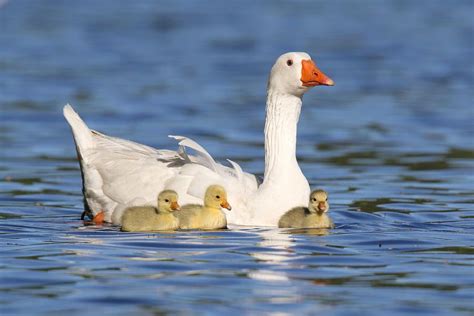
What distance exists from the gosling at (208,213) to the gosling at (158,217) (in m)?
0.13

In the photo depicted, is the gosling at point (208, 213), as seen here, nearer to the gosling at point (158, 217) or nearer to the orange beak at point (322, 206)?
the gosling at point (158, 217)

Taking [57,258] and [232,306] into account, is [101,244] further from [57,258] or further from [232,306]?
[232,306]

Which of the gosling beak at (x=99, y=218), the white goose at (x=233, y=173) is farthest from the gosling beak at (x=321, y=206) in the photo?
the gosling beak at (x=99, y=218)

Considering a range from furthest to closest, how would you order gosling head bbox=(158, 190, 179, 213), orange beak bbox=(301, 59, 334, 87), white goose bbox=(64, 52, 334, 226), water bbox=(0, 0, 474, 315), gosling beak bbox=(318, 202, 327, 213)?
1. orange beak bbox=(301, 59, 334, 87)
2. white goose bbox=(64, 52, 334, 226)
3. gosling beak bbox=(318, 202, 327, 213)
4. gosling head bbox=(158, 190, 179, 213)
5. water bbox=(0, 0, 474, 315)

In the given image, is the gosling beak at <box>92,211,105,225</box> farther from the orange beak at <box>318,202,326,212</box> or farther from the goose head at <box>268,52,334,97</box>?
the orange beak at <box>318,202,326,212</box>

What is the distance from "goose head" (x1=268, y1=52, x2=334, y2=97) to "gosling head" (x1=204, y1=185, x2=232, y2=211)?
5.28 ft

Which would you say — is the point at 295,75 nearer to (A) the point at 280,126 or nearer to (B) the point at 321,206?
(A) the point at 280,126

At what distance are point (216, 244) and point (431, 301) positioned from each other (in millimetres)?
2904

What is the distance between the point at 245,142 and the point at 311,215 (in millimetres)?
8645

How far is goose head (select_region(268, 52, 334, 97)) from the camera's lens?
13.7 metres

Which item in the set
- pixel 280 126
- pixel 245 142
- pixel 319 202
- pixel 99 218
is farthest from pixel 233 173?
pixel 245 142

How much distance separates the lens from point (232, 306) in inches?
382

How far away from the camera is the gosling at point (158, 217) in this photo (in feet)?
42.2

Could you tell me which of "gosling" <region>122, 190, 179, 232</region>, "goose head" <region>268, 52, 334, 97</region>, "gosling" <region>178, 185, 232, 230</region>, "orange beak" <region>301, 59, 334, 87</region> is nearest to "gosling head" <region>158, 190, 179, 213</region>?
"gosling" <region>122, 190, 179, 232</region>
